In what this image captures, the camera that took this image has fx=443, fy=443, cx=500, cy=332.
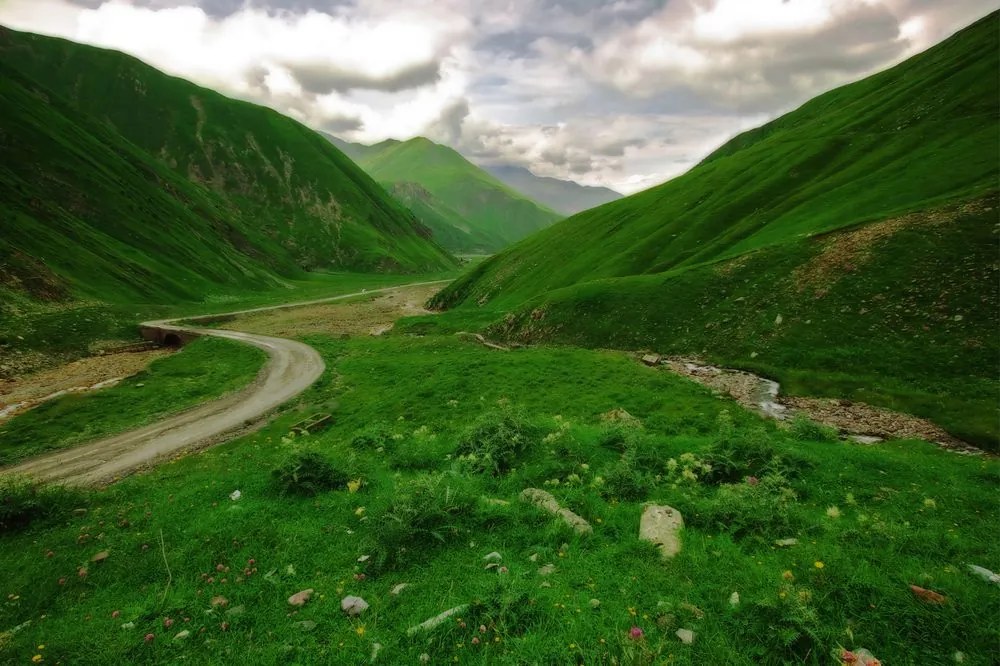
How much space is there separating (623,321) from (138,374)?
50864 mm

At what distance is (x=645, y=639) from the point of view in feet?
26.5

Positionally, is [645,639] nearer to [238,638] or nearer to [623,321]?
[238,638]

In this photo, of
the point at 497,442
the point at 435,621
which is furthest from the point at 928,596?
the point at 497,442

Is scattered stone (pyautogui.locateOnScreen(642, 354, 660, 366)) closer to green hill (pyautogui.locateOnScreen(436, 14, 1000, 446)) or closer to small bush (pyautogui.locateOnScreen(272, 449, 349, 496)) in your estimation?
green hill (pyautogui.locateOnScreen(436, 14, 1000, 446))

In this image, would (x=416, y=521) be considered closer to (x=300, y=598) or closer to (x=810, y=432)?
(x=300, y=598)

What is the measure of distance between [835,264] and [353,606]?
48.2 meters

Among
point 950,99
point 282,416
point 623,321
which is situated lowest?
point 282,416

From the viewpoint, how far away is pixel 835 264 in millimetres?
41219

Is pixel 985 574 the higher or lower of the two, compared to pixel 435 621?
higher

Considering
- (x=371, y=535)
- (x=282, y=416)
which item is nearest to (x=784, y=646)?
(x=371, y=535)

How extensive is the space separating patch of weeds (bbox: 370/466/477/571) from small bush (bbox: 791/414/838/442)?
1704cm

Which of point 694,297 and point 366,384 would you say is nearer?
point 366,384

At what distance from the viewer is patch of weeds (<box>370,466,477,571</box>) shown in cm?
1174

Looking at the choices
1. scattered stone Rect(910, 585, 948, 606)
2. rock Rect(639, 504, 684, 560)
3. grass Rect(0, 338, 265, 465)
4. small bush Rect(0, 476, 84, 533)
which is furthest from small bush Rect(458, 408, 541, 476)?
grass Rect(0, 338, 265, 465)
